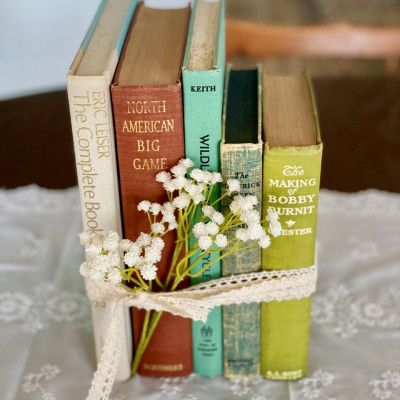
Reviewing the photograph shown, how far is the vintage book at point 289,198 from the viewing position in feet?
2.81

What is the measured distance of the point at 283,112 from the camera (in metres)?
0.94

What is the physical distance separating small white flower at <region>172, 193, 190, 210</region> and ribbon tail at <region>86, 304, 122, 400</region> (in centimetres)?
18

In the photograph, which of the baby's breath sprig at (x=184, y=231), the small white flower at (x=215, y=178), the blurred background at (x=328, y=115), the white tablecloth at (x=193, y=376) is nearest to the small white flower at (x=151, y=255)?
the baby's breath sprig at (x=184, y=231)

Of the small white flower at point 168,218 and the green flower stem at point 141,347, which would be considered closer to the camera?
the small white flower at point 168,218

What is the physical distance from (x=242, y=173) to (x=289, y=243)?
0.12 m

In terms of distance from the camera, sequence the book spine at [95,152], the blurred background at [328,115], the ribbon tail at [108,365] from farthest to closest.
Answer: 1. the blurred background at [328,115]
2. the ribbon tail at [108,365]
3. the book spine at [95,152]

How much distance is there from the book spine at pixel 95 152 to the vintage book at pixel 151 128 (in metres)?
0.02

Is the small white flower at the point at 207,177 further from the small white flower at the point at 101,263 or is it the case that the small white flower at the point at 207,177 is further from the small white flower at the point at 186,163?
Answer: the small white flower at the point at 101,263

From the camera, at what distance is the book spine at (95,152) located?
2.66 feet

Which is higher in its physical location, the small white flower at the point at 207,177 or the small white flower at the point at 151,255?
the small white flower at the point at 207,177

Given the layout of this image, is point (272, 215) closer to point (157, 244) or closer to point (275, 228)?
point (275, 228)

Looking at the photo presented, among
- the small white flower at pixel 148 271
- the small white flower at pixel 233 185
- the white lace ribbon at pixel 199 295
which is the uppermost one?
the small white flower at pixel 233 185

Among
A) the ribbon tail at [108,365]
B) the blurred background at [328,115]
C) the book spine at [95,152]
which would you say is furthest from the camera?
the blurred background at [328,115]

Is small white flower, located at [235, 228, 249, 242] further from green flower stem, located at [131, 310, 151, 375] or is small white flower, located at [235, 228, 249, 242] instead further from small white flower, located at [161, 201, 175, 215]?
Answer: green flower stem, located at [131, 310, 151, 375]
